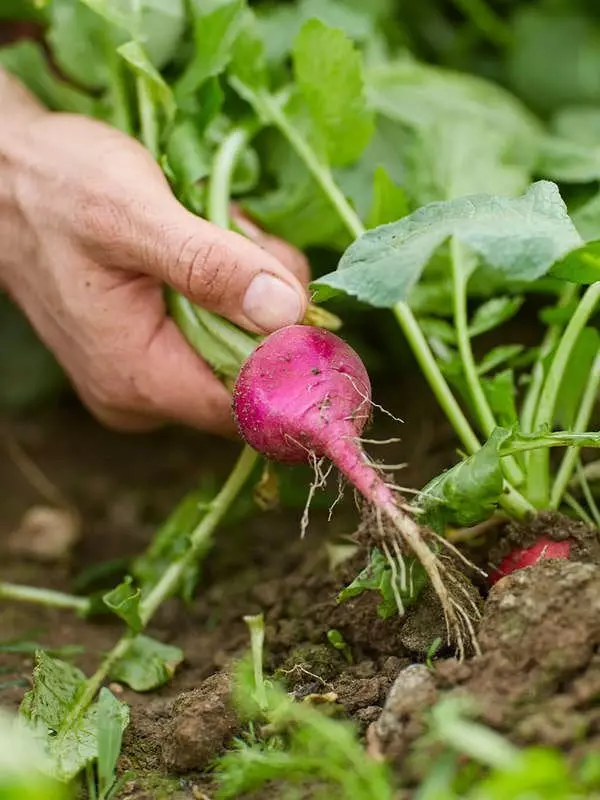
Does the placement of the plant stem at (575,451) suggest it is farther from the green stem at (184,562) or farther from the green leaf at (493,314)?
the green stem at (184,562)

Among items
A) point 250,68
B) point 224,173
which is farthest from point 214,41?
point 224,173

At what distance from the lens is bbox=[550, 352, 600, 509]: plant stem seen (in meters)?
1.35

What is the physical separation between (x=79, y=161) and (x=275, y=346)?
0.50 metres

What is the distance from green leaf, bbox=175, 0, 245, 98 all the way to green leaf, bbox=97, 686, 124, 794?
3.23 ft

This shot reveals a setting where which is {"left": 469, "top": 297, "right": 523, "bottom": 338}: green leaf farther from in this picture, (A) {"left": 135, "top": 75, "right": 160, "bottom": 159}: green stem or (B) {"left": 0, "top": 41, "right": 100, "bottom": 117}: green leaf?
(B) {"left": 0, "top": 41, "right": 100, "bottom": 117}: green leaf

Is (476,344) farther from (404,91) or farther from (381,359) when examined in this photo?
(404,91)

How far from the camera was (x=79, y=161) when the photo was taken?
1509mm

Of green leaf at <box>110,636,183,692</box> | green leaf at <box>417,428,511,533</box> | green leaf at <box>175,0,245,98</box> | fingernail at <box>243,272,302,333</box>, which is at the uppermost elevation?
green leaf at <box>175,0,245,98</box>

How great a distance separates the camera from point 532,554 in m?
1.24

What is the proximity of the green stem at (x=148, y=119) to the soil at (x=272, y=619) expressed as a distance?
0.72 metres

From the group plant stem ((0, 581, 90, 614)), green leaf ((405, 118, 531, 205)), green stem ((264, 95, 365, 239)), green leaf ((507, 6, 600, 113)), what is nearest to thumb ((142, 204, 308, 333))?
green stem ((264, 95, 365, 239))

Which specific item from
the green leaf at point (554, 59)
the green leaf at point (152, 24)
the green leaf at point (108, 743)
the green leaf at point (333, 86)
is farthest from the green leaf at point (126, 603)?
the green leaf at point (554, 59)

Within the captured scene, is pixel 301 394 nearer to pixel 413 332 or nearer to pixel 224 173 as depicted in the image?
A: pixel 413 332

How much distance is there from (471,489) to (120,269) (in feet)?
2.23
